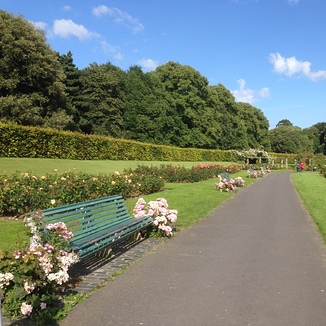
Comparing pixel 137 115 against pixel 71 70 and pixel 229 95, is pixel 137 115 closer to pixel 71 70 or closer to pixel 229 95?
pixel 71 70

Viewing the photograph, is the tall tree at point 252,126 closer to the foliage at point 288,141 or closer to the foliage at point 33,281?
the foliage at point 288,141

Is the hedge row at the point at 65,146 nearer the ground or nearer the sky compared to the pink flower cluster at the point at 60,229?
nearer the sky

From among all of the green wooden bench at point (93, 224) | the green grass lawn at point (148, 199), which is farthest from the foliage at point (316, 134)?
the green wooden bench at point (93, 224)

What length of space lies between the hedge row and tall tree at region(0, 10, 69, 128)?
796 centimetres

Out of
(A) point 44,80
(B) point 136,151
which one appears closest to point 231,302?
(B) point 136,151

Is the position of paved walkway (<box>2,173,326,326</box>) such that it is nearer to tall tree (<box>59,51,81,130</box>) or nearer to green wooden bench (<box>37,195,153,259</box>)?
green wooden bench (<box>37,195,153,259</box>)

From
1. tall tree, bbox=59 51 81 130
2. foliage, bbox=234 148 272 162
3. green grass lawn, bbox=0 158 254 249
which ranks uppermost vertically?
tall tree, bbox=59 51 81 130

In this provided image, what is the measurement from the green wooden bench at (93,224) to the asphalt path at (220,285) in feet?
1.91

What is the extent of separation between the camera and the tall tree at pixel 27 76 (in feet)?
107

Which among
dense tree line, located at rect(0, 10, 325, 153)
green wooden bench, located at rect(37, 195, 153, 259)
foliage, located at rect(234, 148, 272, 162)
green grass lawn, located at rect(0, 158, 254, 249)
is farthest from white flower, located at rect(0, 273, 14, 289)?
foliage, located at rect(234, 148, 272, 162)

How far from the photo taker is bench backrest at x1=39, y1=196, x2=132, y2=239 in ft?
A: 17.2

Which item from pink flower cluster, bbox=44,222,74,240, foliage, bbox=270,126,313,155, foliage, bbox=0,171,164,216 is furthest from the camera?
foliage, bbox=270,126,313,155

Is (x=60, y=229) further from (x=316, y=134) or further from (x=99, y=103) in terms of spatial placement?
(x=316, y=134)

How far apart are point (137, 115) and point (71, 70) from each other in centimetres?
1089
